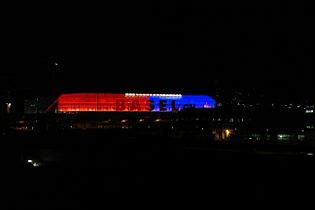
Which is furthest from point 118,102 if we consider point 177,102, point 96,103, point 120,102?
point 177,102

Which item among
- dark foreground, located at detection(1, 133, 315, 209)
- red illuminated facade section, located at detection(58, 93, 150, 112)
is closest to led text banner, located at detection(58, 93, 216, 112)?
red illuminated facade section, located at detection(58, 93, 150, 112)

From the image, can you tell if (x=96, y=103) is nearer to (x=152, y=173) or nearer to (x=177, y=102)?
(x=177, y=102)

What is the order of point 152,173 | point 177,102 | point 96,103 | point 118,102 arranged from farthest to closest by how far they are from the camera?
1. point 177,102
2. point 118,102
3. point 96,103
4. point 152,173

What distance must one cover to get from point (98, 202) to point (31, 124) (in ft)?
77.6

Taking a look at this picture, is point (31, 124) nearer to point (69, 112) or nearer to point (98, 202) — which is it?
point (69, 112)

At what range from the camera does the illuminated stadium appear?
35.4 meters

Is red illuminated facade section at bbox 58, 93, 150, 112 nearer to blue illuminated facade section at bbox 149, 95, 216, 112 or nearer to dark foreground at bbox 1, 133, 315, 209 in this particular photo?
blue illuminated facade section at bbox 149, 95, 216, 112

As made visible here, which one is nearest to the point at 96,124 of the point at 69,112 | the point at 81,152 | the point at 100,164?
the point at 69,112

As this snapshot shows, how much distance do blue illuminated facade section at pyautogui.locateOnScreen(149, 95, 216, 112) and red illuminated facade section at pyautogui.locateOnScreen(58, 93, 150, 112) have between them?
183cm

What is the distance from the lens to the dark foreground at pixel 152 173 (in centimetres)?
718

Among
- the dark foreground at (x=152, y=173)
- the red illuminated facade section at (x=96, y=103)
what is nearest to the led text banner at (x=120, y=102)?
the red illuminated facade section at (x=96, y=103)

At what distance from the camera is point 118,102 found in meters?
36.3

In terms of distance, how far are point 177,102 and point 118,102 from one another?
706cm

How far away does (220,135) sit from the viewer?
25094 millimetres
